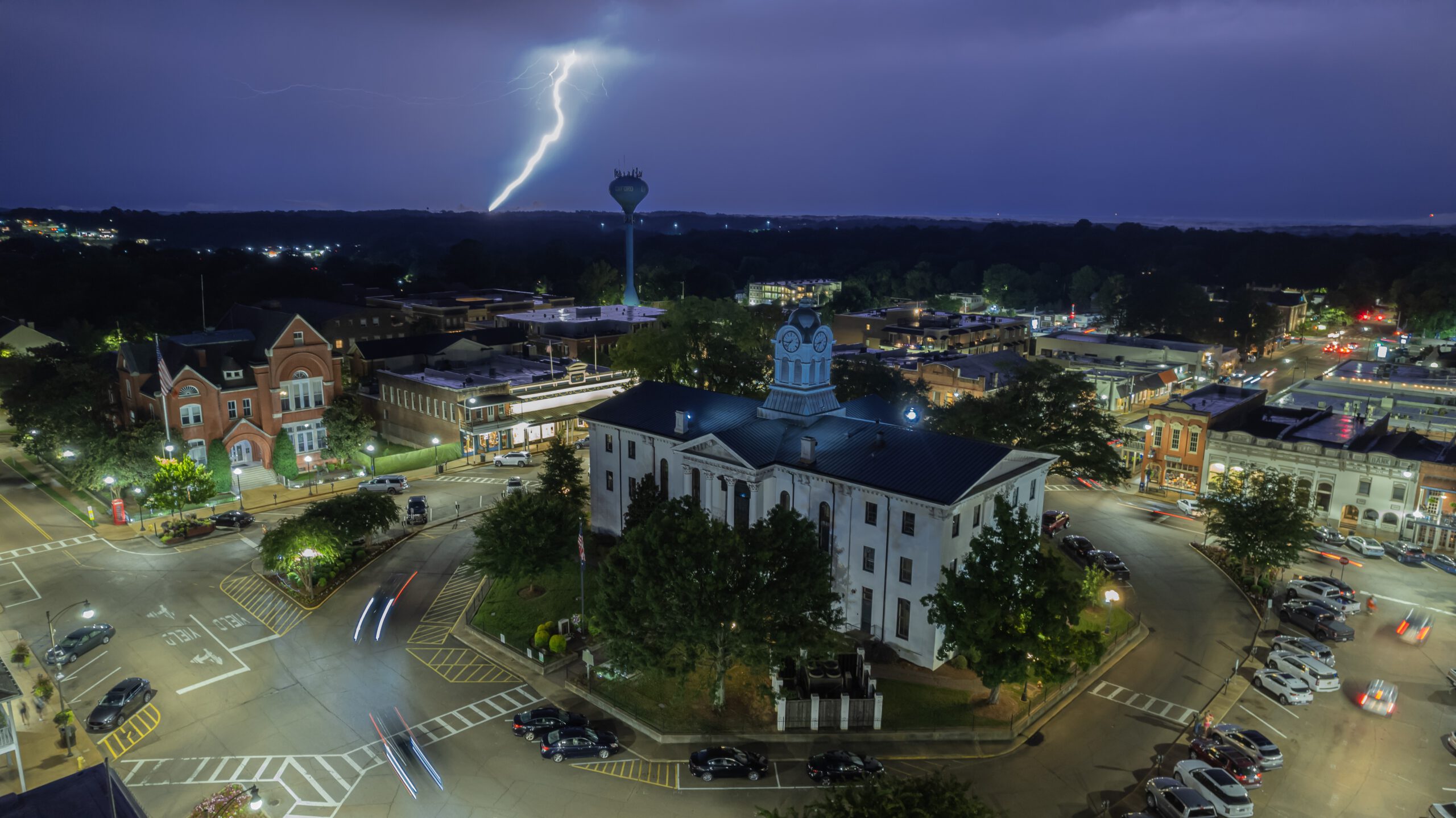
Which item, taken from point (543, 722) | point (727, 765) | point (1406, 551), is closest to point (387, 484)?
point (543, 722)

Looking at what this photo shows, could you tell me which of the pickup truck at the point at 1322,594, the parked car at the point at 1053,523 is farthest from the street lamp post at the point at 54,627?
the pickup truck at the point at 1322,594

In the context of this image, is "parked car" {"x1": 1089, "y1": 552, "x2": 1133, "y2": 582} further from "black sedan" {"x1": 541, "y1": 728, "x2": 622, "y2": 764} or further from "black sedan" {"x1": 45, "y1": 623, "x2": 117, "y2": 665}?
"black sedan" {"x1": 45, "y1": 623, "x2": 117, "y2": 665}

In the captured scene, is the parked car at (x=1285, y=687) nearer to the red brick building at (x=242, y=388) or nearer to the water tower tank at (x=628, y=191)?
the red brick building at (x=242, y=388)

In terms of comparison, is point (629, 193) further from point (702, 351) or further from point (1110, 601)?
point (1110, 601)

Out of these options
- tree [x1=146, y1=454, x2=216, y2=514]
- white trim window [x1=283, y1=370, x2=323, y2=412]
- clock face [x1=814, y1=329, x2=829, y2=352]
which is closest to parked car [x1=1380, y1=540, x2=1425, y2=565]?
clock face [x1=814, y1=329, x2=829, y2=352]

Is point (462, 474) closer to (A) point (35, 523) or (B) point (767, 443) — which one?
(A) point (35, 523)

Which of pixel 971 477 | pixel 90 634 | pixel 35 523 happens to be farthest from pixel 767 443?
pixel 35 523
